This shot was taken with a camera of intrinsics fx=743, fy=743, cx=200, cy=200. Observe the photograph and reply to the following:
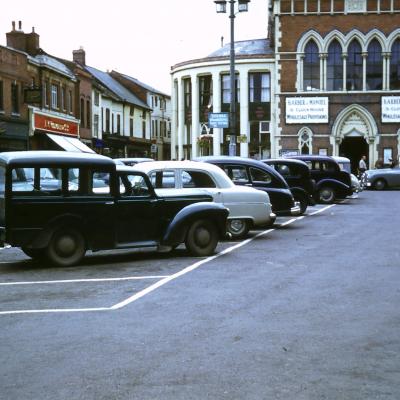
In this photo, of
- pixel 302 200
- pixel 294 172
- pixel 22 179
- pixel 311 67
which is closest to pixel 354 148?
pixel 311 67

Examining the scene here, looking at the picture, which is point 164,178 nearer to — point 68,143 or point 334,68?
point 68,143

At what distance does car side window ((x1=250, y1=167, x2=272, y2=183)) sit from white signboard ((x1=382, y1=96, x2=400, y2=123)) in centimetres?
3618

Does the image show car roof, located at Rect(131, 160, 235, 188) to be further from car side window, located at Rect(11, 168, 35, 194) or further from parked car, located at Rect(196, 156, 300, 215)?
car side window, located at Rect(11, 168, 35, 194)

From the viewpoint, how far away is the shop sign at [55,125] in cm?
4056

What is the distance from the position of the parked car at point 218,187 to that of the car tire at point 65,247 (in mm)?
2637

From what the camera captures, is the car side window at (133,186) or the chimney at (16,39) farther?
the chimney at (16,39)

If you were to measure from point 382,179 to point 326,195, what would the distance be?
1283 cm

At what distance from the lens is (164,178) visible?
14.8 metres

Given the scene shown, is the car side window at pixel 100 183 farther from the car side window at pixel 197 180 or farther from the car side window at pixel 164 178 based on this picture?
the car side window at pixel 197 180

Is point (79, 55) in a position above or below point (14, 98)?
above

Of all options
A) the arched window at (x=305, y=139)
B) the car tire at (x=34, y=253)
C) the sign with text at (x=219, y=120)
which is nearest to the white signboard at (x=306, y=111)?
the arched window at (x=305, y=139)

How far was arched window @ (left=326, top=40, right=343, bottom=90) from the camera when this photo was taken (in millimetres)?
52531

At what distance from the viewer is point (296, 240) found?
15.6 meters

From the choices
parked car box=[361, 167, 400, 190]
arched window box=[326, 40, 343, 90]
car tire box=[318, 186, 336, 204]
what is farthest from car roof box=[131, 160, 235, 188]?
arched window box=[326, 40, 343, 90]
